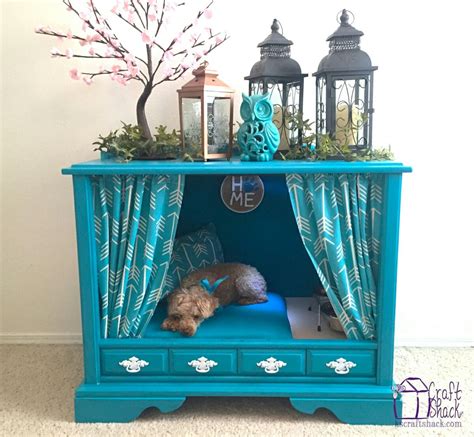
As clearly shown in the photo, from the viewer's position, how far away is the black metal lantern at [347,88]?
5.74 feet

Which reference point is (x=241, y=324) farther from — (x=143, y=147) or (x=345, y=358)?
(x=143, y=147)

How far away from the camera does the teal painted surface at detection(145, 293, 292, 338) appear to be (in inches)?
71.6

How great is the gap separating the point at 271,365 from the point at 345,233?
0.51 metres

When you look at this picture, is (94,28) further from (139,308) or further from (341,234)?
(341,234)

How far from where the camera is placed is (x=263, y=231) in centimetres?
220

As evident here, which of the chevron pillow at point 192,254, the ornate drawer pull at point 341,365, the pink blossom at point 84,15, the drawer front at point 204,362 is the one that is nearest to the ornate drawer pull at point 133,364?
the drawer front at point 204,362

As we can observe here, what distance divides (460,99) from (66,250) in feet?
5.83

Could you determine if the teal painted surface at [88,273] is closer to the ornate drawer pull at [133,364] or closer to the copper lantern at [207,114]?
the ornate drawer pull at [133,364]

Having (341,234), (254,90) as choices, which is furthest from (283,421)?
(254,90)

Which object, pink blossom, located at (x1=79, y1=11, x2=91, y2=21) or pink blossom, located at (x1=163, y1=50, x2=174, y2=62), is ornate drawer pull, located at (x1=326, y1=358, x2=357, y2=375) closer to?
pink blossom, located at (x1=163, y1=50, x2=174, y2=62)

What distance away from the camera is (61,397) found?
6.44ft

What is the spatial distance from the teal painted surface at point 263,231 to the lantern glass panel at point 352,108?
440 mm

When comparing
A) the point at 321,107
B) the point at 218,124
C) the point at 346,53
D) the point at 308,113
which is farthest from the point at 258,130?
the point at 308,113

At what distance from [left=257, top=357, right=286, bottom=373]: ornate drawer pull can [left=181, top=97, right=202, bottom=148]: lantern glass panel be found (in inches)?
30.1
